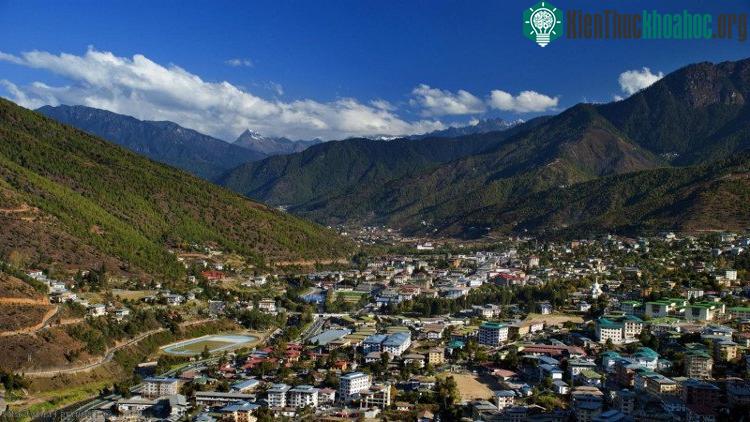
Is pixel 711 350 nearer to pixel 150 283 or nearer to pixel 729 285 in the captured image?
pixel 729 285

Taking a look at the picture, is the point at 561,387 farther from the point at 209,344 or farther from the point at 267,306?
the point at 267,306

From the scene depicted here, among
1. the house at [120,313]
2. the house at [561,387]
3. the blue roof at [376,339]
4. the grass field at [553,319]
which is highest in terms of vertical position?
the house at [120,313]

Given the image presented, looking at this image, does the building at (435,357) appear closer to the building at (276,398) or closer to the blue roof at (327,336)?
the blue roof at (327,336)

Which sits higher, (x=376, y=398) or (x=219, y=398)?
(x=376, y=398)

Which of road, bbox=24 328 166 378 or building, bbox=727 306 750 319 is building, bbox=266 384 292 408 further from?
building, bbox=727 306 750 319

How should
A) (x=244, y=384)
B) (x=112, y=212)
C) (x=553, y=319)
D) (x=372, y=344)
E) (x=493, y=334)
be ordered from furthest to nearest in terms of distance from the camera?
(x=112, y=212)
(x=553, y=319)
(x=493, y=334)
(x=372, y=344)
(x=244, y=384)

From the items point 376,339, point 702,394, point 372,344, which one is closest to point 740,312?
point 702,394

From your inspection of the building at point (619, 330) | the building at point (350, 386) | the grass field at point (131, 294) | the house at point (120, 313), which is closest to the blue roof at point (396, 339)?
the building at point (350, 386)
